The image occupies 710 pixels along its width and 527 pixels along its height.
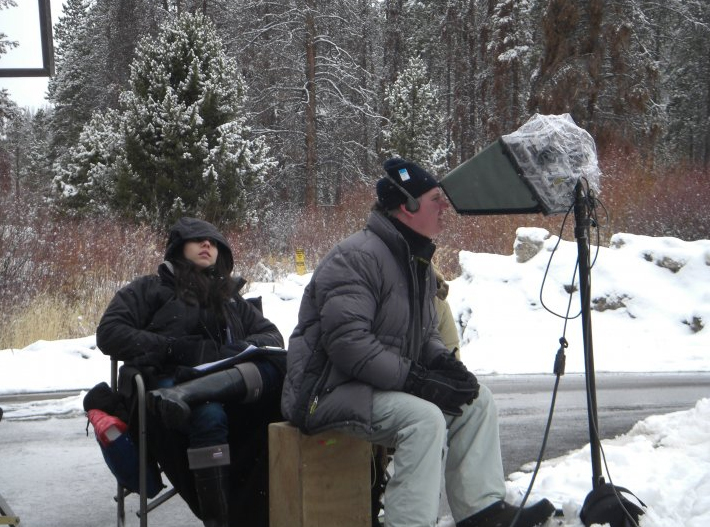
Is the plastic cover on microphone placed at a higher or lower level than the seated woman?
higher

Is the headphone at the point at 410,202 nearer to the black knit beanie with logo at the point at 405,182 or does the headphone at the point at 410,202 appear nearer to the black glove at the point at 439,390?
the black knit beanie with logo at the point at 405,182

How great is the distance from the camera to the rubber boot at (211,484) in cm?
411

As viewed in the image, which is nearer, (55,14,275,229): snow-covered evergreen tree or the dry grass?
the dry grass

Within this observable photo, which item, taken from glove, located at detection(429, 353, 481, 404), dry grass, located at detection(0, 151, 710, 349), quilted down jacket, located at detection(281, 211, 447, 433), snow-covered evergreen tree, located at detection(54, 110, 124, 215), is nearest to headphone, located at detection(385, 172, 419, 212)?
quilted down jacket, located at detection(281, 211, 447, 433)

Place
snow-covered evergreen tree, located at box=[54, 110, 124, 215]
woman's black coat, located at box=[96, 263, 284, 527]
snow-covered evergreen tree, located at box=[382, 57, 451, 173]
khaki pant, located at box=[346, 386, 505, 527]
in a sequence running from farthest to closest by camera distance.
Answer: snow-covered evergreen tree, located at box=[382, 57, 451, 173]
snow-covered evergreen tree, located at box=[54, 110, 124, 215]
woman's black coat, located at box=[96, 263, 284, 527]
khaki pant, located at box=[346, 386, 505, 527]

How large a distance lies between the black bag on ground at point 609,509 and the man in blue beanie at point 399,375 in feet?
0.78

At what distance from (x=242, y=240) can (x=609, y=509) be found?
17.2 metres

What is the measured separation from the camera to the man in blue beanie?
3771 millimetres

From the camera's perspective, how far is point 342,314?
12.4 feet

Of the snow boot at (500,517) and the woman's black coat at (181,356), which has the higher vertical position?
the woman's black coat at (181,356)

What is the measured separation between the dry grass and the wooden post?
8530 millimetres

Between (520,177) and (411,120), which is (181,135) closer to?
(411,120)

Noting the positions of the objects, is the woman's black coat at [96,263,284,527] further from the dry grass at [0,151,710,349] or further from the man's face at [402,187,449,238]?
the dry grass at [0,151,710,349]

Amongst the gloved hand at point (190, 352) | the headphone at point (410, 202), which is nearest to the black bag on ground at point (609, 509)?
the headphone at point (410, 202)
